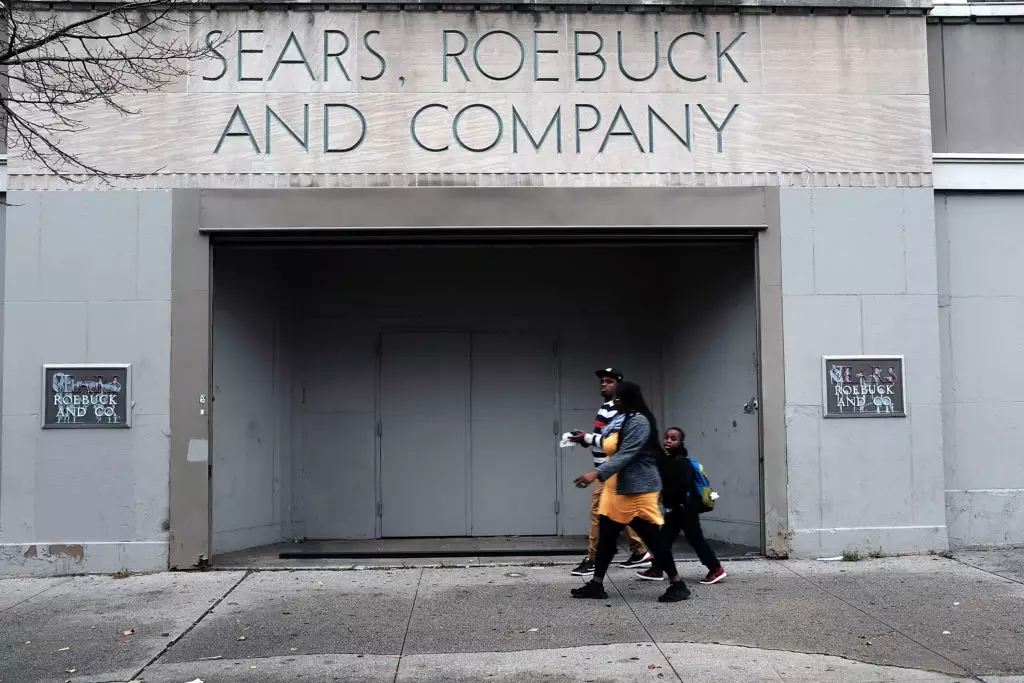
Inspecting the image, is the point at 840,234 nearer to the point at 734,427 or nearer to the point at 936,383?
the point at 936,383

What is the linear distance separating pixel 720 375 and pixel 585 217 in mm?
2512

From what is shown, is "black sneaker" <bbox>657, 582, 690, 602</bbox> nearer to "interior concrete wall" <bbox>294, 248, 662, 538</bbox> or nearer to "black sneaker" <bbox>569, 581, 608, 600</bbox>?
"black sneaker" <bbox>569, 581, 608, 600</bbox>

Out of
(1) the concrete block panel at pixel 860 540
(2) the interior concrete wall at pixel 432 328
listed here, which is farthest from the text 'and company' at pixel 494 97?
(1) the concrete block panel at pixel 860 540

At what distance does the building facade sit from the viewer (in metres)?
8.70

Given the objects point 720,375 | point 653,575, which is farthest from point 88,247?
point 720,375

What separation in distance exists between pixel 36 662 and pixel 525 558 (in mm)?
4704

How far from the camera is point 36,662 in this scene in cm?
609

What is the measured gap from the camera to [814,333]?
9062 mm

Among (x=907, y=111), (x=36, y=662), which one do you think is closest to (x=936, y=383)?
(x=907, y=111)

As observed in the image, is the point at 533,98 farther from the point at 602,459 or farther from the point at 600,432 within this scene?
the point at 602,459

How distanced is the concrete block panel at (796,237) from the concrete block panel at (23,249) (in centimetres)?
693

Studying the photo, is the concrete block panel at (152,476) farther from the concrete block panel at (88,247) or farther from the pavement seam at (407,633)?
the pavement seam at (407,633)

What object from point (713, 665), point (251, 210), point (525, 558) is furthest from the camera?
point (525, 558)

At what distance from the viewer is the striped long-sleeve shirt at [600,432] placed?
7816 millimetres
